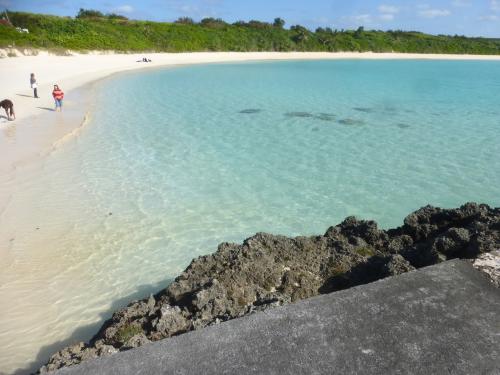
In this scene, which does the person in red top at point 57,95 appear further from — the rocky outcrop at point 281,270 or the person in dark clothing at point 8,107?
the rocky outcrop at point 281,270

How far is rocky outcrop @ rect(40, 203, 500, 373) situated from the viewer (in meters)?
3.82

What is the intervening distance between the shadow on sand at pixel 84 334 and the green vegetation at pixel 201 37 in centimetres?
3591

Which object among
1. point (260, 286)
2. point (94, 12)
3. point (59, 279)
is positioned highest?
point (94, 12)

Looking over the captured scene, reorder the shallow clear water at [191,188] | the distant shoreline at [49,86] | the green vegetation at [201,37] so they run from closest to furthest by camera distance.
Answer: the shallow clear water at [191,188]
the distant shoreline at [49,86]
the green vegetation at [201,37]

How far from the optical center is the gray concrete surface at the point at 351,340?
7.66 feet

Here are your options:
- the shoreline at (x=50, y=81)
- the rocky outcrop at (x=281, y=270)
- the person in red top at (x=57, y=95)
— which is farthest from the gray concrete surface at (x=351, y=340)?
the person in red top at (x=57, y=95)

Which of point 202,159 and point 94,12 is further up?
point 94,12

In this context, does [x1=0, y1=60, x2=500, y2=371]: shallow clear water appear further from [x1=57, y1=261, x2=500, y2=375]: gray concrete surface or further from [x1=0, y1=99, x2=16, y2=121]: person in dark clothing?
[x1=57, y1=261, x2=500, y2=375]: gray concrete surface

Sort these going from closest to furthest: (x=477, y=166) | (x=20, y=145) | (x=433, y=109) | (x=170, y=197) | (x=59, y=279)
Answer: (x=59, y=279), (x=170, y=197), (x=477, y=166), (x=20, y=145), (x=433, y=109)

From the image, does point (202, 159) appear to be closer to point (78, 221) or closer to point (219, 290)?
point (78, 221)

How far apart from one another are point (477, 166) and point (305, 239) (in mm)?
8400

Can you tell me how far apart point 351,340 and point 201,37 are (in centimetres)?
6310

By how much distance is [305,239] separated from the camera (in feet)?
17.7

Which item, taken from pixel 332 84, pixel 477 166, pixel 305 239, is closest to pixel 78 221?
pixel 305 239
